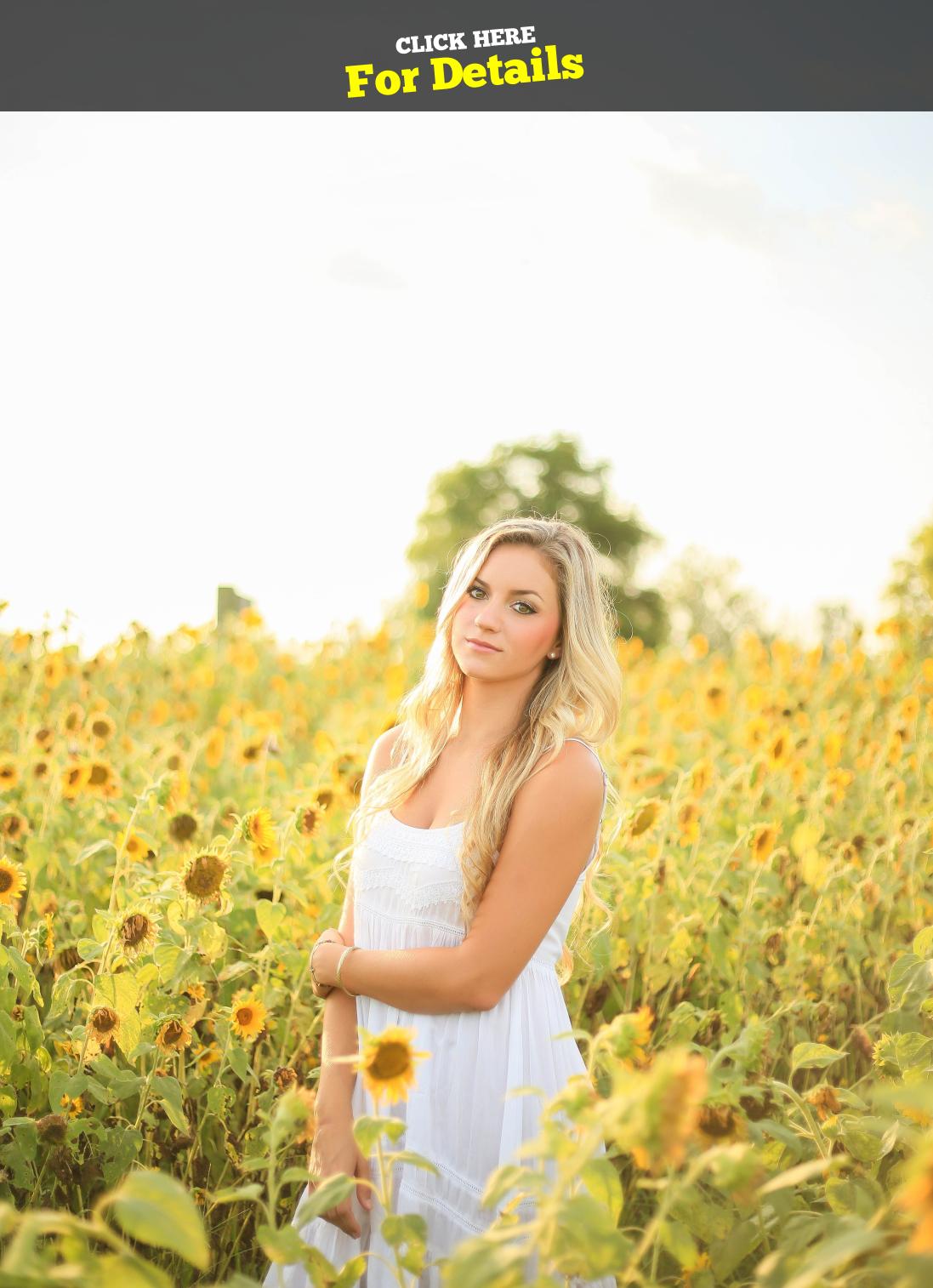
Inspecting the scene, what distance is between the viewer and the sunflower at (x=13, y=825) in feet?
10.4

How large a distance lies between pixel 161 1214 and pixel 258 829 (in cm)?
146

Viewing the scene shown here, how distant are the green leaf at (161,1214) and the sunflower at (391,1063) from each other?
0.43 metres

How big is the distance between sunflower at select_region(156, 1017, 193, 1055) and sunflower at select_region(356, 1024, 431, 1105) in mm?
925

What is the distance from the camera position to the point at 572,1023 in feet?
9.16

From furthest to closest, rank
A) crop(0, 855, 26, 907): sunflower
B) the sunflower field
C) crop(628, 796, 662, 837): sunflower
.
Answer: crop(628, 796, 662, 837): sunflower, crop(0, 855, 26, 907): sunflower, the sunflower field

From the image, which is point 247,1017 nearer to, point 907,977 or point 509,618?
point 509,618

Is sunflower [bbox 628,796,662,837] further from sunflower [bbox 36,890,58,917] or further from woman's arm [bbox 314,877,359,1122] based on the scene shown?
sunflower [bbox 36,890,58,917]

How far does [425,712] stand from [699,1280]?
1127 mm

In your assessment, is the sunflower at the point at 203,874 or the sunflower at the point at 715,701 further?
the sunflower at the point at 715,701

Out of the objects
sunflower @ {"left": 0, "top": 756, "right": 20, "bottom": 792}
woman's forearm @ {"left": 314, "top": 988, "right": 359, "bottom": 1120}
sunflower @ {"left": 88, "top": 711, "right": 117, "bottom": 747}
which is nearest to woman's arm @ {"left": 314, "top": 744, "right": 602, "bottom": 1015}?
woman's forearm @ {"left": 314, "top": 988, "right": 359, "bottom": 1120}

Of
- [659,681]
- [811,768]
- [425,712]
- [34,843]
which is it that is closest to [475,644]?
[425,712]

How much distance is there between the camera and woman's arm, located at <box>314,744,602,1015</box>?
1.90 metres

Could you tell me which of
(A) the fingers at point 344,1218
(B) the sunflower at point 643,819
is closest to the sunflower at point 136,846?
(A) the fingers at point 344,1218

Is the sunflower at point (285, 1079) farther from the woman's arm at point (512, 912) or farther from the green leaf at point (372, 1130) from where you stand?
the green leaf at point (372, 1130)
